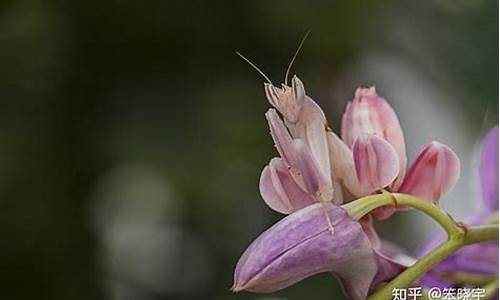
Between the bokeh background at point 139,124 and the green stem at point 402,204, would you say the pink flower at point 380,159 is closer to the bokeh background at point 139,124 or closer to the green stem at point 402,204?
the green stem at point 402,204

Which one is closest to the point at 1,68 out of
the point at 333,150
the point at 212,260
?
the point at 212,260

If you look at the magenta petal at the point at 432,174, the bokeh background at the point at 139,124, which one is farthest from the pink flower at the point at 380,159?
the bokeh background at the point at 139,124

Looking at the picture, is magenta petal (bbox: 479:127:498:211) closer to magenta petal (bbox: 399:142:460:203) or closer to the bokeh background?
magenta petal (bbox: 399:142:460:203)

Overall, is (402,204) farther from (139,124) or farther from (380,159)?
(139,124)

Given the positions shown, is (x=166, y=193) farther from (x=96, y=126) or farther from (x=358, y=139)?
(x=358, y=139)

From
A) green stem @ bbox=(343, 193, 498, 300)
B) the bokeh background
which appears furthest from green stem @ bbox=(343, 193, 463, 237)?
the bokeh background
